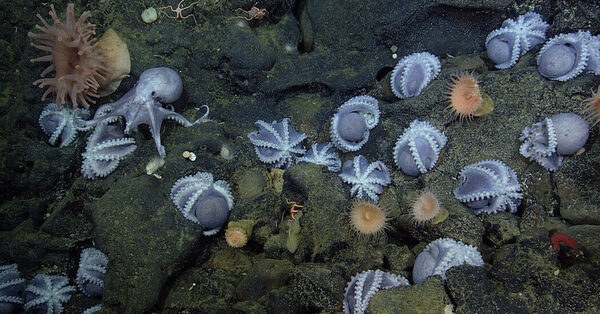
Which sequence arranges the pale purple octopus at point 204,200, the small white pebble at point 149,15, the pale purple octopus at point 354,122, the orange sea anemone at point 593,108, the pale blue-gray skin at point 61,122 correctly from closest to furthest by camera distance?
the orange sea anemone at point 593,108, the pale purple octopus at point 204,200, the pale purple octopus at point 354,122, the pale blue-gray skin at point 61,122, the small white pebble at point 149,15

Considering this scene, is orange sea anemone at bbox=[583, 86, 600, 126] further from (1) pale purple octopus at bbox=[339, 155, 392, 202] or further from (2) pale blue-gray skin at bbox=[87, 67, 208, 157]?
(2) pale blue-gray skin at bbox=[87, 67, 208, 157]

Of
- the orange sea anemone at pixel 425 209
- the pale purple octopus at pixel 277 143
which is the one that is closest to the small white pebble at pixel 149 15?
→ the pale purple octopus at pixel 277 143

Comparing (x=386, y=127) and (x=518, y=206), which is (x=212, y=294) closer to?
(x=386, y=127)

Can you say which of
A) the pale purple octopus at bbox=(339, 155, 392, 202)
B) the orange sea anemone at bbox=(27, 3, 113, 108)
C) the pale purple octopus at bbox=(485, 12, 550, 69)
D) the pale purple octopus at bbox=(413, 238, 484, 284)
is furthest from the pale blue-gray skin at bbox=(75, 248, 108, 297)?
the pale purple octopus at bbox=(485, 12, 550, 69)

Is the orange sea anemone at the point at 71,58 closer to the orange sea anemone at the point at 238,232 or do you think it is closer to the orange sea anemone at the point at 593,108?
the orange sea anemone at the point at 238,232

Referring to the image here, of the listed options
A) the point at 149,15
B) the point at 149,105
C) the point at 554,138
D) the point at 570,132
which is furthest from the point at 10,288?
the point at 570,132

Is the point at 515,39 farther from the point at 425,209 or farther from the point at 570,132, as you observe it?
the point at 425,209
